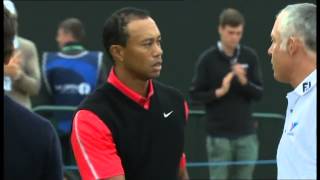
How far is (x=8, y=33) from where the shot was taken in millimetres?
2723

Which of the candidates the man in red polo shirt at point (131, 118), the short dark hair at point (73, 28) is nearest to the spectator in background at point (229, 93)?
the short dark hair at point (73, 28)

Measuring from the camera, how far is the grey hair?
2.82 metres

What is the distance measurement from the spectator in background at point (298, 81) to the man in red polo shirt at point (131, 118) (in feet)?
2.71

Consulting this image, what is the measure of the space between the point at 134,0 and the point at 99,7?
1.87 feet

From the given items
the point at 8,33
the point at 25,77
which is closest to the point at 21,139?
the point at 8,33

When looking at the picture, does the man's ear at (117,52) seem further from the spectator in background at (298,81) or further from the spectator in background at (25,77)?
the spectator in background at (25,77)

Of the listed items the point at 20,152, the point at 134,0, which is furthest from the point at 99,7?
the point at 20,152

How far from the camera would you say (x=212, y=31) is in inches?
353

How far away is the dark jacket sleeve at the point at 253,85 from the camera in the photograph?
7.12 m

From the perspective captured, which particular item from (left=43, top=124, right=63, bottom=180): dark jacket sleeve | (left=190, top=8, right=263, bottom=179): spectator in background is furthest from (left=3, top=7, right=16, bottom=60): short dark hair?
(left=190, top=8, right=263, bottom=179): spectator in background

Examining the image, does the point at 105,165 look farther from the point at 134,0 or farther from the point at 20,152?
the point at 134,0

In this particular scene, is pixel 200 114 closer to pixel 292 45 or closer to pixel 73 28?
pixel 73 28

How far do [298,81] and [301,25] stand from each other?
21cm

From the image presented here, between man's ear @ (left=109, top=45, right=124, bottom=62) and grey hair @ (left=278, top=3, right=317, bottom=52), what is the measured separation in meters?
1.04
